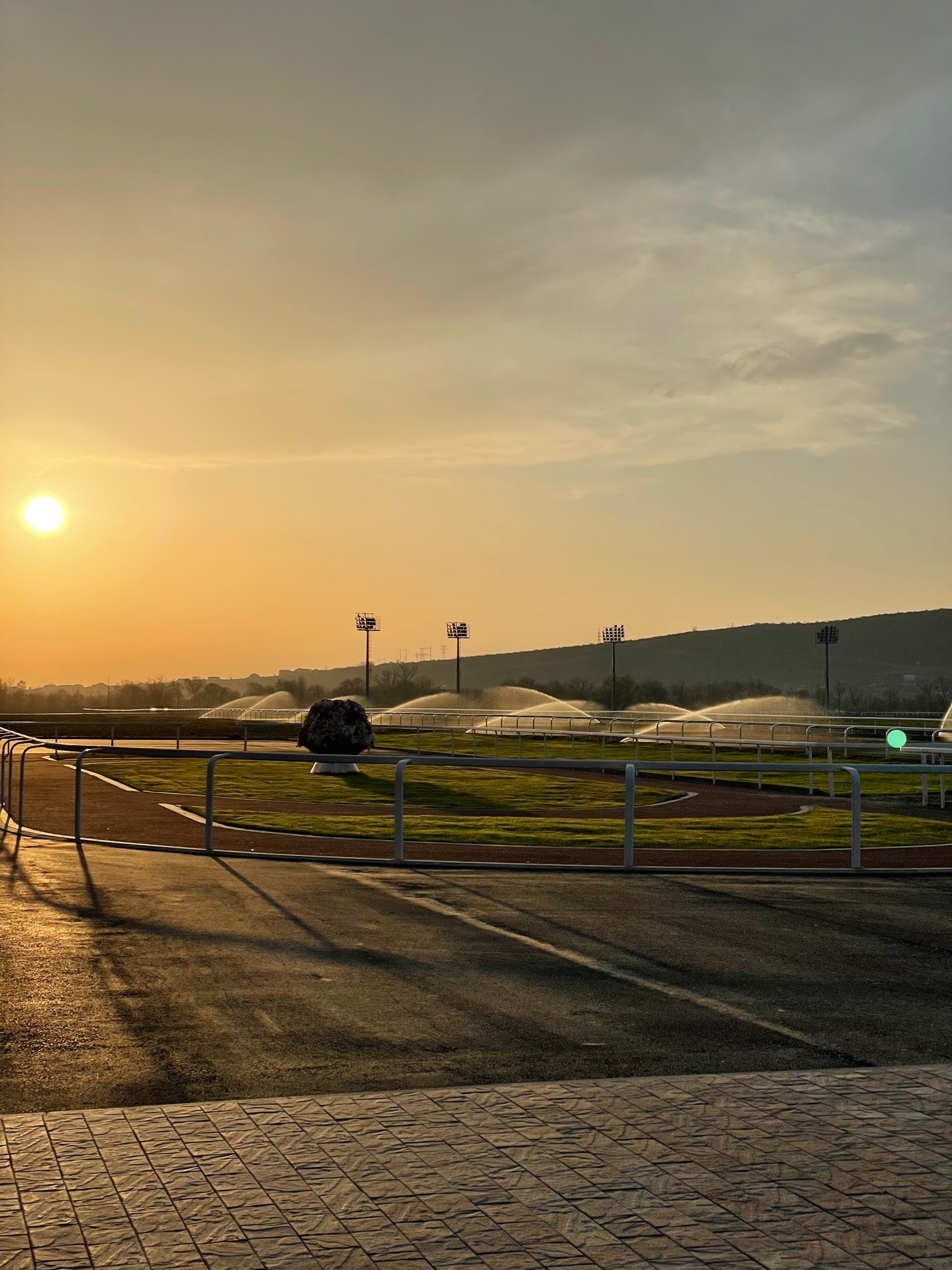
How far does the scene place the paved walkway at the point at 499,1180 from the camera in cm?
363

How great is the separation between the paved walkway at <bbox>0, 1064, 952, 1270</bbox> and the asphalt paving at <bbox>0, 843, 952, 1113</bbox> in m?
0.50

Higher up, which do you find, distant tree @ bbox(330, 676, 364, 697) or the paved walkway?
distant tree @ bbox(330, 676, 364, 697)

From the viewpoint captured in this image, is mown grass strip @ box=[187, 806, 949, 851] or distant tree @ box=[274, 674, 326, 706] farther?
distant tree @ box=[274, 674, 326, 706]

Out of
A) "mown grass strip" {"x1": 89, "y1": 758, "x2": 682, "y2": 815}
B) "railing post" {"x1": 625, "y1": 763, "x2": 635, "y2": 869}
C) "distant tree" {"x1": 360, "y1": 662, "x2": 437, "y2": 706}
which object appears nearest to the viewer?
"railing post" {"x1": 625, "y1": 763, "x2": 635, "y2": 869}

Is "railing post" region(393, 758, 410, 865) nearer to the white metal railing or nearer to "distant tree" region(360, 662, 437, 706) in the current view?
the white metal railing

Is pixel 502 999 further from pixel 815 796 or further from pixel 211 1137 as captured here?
pixel 815 796

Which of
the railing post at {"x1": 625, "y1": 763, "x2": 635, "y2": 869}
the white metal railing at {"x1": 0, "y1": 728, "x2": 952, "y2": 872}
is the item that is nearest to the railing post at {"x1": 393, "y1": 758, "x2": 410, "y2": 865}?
the white metal railing at {"x1": 0, "y1": 728, "x2": 952, "y2": 872}

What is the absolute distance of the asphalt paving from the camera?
5.72 metres

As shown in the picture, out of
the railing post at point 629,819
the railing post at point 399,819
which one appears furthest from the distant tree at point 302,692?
the railing post at point 629,819

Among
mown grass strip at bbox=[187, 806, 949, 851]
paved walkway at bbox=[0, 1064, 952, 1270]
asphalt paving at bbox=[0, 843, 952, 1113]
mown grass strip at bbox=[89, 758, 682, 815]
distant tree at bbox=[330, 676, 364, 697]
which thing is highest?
distant tree at bbox=[330, 676, 364, 697]

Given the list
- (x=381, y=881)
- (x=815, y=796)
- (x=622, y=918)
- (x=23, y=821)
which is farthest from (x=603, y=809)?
(x=622, y=918)

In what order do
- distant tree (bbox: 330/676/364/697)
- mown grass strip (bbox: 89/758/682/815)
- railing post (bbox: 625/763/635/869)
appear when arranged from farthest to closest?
1. distant tree (bbox: 330/676/364/697)
2. mown grass strip (bbox: 89/758/682/815)
3. railing post (bbox: 625/763/635/869)

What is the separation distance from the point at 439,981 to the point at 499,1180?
3.34 meters

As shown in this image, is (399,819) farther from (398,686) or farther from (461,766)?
(398,686)
